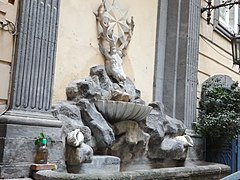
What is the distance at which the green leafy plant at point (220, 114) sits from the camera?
20.5 feet

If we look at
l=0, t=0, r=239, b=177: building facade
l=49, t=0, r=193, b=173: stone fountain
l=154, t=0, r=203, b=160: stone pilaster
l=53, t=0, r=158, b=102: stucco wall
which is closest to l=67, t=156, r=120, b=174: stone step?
l=49, t=0, r=193, b=173: stone fountain

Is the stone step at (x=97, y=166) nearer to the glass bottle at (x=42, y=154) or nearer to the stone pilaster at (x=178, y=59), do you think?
the glass bottle at (x=42, y=154)

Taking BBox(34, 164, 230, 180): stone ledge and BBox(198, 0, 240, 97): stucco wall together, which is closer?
BBox(34, 164, 230, 180): stone ledge

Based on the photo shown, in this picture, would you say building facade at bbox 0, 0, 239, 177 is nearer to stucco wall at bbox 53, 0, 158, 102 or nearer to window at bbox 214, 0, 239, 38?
stucco wall at bbox 53, 0, 158, 102

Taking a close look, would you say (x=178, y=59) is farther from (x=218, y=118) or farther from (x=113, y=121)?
(x=113, y=121)

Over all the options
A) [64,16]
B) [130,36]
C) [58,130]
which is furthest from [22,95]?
[130,36]

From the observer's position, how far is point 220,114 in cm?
634

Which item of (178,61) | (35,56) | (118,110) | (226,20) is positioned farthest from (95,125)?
(226,20)

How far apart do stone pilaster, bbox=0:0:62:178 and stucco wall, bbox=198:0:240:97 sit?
3805 mm

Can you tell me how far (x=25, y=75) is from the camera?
12.5 ft

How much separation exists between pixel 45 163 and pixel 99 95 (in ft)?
4.21

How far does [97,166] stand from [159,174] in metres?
0.68

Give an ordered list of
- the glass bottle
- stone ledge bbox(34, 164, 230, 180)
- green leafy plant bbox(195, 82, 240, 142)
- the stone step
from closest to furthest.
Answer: stone ledge bbox(34, 164, 230, 180) → the glass bottle → the stone step → green leafy plant bbox(195, 82, 240, 142)

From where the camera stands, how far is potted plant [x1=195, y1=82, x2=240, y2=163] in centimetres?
626
